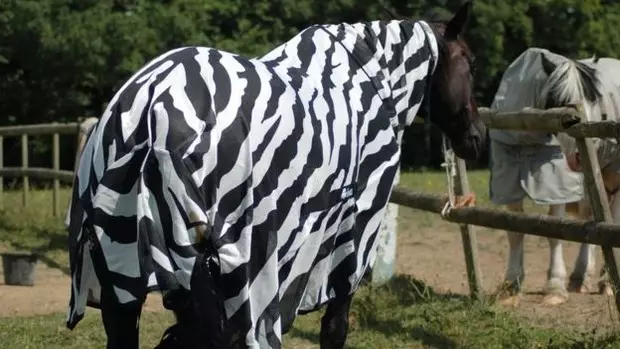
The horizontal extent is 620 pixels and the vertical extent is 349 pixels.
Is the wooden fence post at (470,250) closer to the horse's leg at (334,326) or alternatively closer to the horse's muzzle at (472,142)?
the horse's muzzle at (472,142)

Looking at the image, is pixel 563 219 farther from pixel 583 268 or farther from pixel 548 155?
pixel 583 268

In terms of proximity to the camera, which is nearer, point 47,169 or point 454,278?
point 454,278

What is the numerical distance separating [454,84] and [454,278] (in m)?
3.97

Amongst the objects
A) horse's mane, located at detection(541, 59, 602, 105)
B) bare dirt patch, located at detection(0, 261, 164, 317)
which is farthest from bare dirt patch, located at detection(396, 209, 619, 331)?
bare dirt patch, located at detection(0, 261, 164, 317)

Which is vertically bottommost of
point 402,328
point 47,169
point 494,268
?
point 47,169

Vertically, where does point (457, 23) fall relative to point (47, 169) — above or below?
above

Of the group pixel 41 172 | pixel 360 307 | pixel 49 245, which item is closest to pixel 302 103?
pixel 360 307

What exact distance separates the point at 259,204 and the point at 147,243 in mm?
365

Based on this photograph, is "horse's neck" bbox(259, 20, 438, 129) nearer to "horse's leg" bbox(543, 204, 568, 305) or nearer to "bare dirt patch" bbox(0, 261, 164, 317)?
"horse's leg" bbox(543, 204, 568, 305)

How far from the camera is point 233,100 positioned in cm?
327

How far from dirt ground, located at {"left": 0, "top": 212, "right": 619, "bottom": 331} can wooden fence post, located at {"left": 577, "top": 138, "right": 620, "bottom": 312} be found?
15 centimetres

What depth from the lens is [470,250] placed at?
6973 mm

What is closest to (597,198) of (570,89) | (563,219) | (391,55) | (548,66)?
(563,219)

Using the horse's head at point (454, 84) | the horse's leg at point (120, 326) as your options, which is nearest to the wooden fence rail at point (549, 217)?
the horse's head at point (454, 84)
